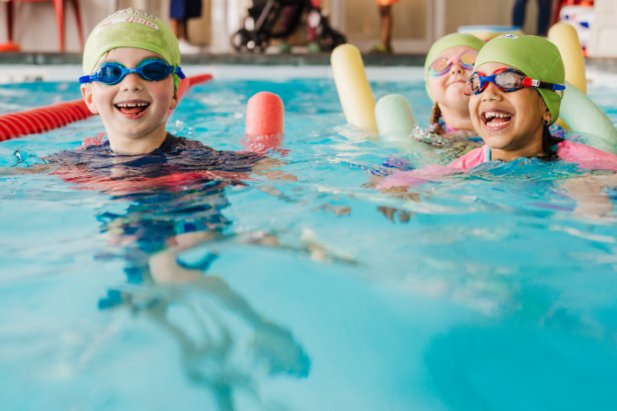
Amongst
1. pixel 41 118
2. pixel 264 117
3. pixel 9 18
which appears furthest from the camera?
pixel 9 18

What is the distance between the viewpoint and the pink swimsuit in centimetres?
283

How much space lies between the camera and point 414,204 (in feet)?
8.12

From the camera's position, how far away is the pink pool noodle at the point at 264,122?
12.1 ft

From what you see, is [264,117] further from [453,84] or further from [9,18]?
[9,18]

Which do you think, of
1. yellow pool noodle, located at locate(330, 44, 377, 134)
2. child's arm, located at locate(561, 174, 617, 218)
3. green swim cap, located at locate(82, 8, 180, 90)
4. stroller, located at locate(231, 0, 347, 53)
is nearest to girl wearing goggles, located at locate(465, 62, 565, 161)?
child's arm, located at locate(561, 174, 617, 218)

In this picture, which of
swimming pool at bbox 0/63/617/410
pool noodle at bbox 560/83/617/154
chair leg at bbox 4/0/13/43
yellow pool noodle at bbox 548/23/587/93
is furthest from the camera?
chair leg at bbox 4/0/13/43

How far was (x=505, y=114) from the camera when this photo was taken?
2.85 metres

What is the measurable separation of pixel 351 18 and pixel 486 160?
10603 mm

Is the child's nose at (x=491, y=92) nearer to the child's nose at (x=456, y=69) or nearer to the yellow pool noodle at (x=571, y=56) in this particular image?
the child's nose at (x=456, y=69)

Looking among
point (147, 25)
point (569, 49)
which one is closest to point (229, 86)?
point (569, 49)

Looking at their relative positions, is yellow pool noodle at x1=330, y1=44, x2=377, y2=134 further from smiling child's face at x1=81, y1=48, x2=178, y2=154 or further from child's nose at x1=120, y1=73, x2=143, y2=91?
child's nose at x1=120, y1=73, x2=143, y2=91

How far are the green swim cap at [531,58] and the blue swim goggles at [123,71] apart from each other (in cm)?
123

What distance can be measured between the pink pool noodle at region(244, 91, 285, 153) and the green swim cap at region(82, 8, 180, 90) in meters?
0.74

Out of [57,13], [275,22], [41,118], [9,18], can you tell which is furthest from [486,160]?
[9,18]
